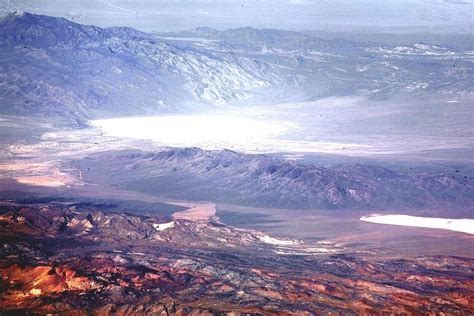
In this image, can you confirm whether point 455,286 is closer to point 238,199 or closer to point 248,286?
point 248,286

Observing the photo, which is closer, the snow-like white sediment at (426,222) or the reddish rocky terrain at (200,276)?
the reddish rocky terrain at (200,276)

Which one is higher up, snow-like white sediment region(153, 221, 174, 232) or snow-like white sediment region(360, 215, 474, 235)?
snow-like white sediment region(153, 221, 174, 232)

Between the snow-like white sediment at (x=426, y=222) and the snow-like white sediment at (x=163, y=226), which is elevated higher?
the snow-like white sediment at (x=163, y=226)

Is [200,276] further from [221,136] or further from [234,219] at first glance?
[221,136]

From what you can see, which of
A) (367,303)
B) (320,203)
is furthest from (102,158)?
(367,303)

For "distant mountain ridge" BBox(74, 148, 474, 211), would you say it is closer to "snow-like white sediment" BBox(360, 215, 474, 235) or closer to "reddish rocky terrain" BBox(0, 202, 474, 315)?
"snow-like white sediment" BBox(360, 215, 474, 235)

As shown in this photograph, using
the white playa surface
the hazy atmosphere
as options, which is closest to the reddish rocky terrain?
the hazy atmosphere

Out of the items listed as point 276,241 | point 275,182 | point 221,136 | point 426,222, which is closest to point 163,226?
point 276,241

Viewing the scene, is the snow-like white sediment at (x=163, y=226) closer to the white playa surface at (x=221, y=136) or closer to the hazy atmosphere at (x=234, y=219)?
the hazy atmosphere at (x=234, y=219)

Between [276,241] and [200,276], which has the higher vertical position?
[200,276]

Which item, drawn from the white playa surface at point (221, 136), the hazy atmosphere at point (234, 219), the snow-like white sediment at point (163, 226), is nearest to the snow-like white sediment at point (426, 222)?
the hazy atmosphere at point (234, 219)
